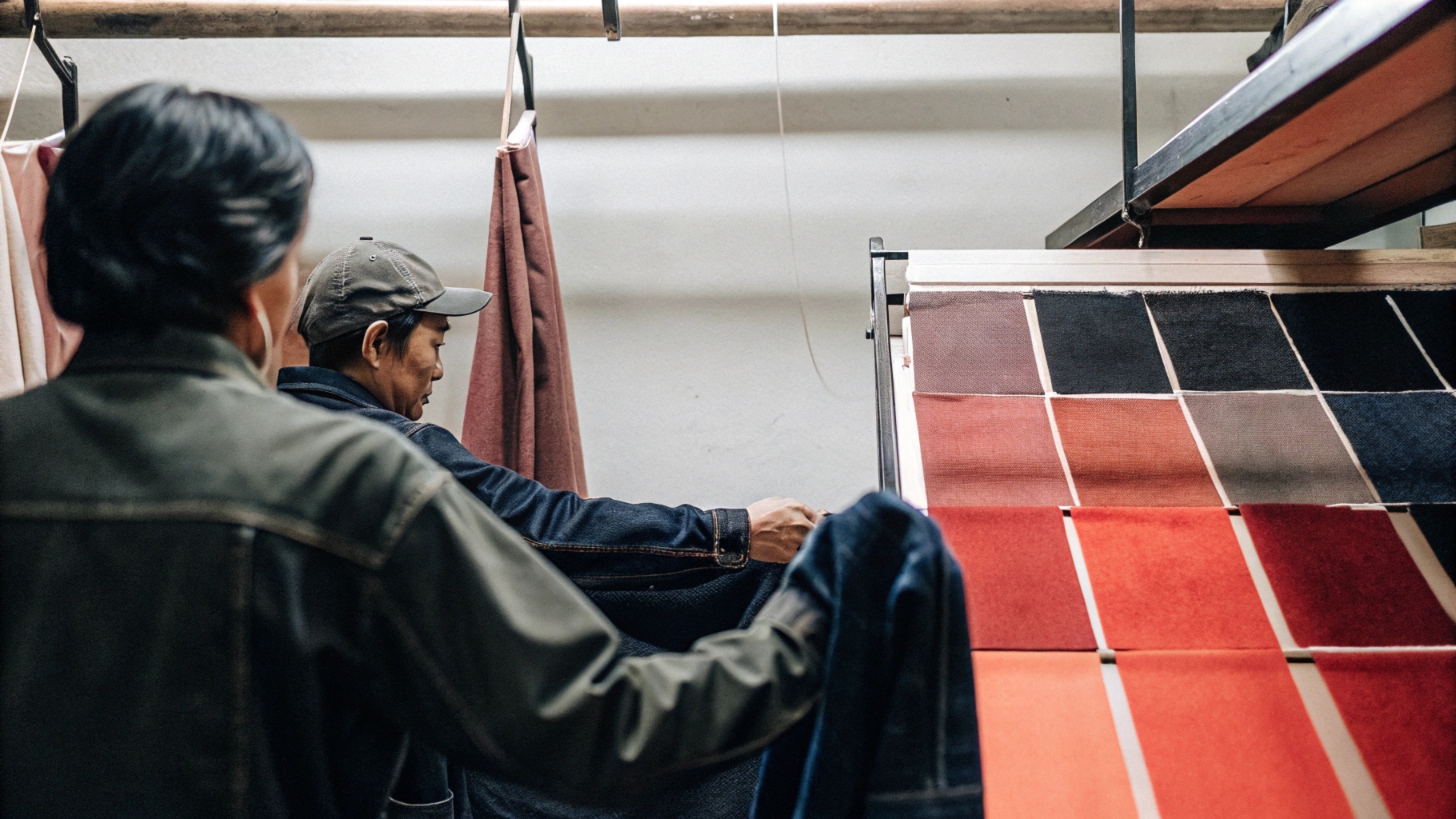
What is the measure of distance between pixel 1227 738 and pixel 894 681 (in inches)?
22.2

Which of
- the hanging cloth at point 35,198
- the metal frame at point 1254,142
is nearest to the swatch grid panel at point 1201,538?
the metal frame at point 1254,142

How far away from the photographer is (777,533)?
1288 mm

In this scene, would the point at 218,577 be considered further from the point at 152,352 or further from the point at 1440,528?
the point at 1440,528

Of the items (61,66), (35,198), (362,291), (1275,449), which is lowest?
(1275,449)

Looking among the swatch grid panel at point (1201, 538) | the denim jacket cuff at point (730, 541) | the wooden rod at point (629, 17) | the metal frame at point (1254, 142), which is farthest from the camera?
the wooden rod at point (629, 17)

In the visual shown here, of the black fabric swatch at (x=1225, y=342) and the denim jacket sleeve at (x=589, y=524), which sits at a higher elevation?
the black fabric swatch at (x=1225, y=342)

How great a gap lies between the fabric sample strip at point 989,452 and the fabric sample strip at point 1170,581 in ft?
0.24

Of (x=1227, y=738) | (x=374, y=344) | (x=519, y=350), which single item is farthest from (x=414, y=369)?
(x=1227, y=738)

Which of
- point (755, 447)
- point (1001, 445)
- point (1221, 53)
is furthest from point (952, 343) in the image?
point (1221, 53)

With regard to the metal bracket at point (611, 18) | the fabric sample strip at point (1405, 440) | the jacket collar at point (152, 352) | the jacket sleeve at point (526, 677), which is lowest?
the jacket sleeve at point (526, 677)

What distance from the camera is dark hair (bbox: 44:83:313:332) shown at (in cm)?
61

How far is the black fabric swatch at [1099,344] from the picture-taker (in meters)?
1.35

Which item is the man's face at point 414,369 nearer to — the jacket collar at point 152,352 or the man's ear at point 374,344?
the man's ear at point 374,344

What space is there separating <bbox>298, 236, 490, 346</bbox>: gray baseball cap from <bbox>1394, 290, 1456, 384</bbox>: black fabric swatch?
60.6 inches
